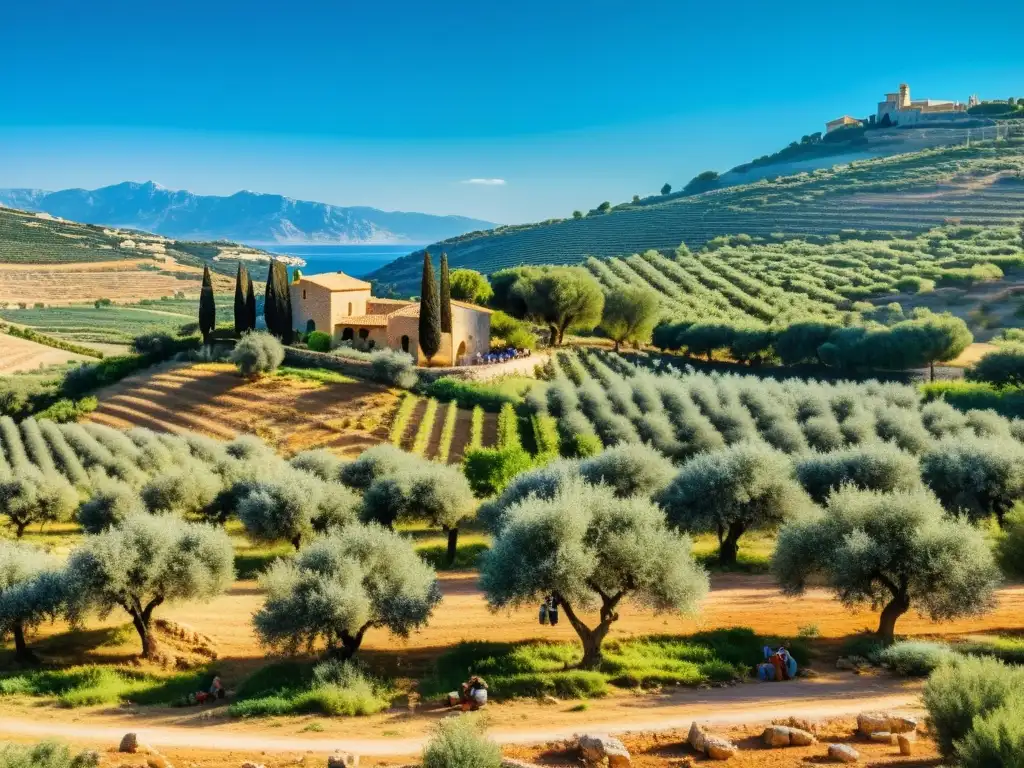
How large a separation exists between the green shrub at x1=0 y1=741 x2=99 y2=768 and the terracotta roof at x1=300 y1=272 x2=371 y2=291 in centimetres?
4098

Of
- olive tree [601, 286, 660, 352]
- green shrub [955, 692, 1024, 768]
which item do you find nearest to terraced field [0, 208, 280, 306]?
olive tree [601, 286, 660, 352]

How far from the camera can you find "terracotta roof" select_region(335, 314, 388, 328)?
5312cm

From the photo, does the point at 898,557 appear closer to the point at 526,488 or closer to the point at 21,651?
the point at 526,488

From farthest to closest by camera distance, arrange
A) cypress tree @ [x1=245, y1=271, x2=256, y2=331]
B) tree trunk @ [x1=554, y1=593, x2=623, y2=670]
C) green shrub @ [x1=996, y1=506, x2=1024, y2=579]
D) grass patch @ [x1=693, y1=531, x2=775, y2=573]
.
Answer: cypress tree @ [x1=245, y1=271, x2=256, y2=331] < grass patch @ [x1=693, y1=531, x2=775, y2=573] < green shrub @ [x1=996, y1=506, x2=1024, y2=579] < tree trunk @ [x1=554, y1=593, x2=623, y2=670]

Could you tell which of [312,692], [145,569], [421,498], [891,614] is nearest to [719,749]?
[312,692]

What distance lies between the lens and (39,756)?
13.3 metres

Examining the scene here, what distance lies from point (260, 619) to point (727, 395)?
28.9 meters

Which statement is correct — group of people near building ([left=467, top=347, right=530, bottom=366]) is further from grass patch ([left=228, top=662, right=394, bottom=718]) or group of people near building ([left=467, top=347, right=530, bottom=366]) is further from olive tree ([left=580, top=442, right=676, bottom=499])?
grass patch ([left=228, top=662, right=394, bottom=718])

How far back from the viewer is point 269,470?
3672 cm

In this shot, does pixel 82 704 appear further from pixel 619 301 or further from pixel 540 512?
pixel 619 301

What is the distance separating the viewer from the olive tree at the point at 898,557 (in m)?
19.8

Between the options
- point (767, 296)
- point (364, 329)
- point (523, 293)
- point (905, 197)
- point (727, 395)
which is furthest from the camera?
point (905, 197)

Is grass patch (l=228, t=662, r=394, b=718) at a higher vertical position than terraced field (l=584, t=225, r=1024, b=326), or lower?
lower

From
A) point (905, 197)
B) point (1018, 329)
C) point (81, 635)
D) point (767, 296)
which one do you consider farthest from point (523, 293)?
point (905, 197)
